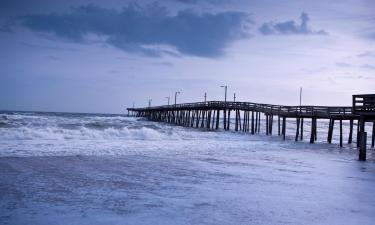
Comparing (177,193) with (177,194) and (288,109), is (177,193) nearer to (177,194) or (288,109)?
(177,194)

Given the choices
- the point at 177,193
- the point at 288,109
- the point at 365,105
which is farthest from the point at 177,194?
the point at 288,109

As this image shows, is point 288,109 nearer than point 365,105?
No

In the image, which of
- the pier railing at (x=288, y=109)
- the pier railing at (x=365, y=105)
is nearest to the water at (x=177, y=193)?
the pier railing at (x=365, y=105)

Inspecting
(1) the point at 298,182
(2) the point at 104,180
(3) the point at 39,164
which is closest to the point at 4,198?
(2) the point at 104,180

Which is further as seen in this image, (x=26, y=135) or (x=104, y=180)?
(x=26, y=135)

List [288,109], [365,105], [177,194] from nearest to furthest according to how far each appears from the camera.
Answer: [177,194]
[365,105]
[288,109]

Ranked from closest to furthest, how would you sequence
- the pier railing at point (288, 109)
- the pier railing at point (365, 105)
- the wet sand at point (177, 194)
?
the wet sand at point (177, 194) < the pier railing at point (365, 105) < the pier railing at point (288, 109)

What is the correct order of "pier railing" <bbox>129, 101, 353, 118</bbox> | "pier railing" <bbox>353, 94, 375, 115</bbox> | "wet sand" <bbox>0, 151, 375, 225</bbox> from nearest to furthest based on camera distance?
1. "wet sand" <bbox>0, 151, 375, 225</bbox>
2. "pier railing" <bbox>353, 94, 375, 115</bbox>
3. "pier railing" <bbox>129, 101, 353, 118</bbox>

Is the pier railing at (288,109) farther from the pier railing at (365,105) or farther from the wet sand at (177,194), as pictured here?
the wet sand at (177,194)

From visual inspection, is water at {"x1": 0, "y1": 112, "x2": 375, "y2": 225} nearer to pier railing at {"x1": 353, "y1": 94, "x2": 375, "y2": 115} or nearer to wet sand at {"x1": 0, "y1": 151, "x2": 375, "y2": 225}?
wet sand at {"x1": 0, "y1": 151, "x2": 375, "y2": 225}

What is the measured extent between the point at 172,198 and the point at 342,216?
2694 mm

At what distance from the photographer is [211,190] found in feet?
23.3

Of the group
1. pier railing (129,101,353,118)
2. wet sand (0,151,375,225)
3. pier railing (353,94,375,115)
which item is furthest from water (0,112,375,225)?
pier railing (129,101,353,118)

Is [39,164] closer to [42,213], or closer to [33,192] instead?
[33,192]
